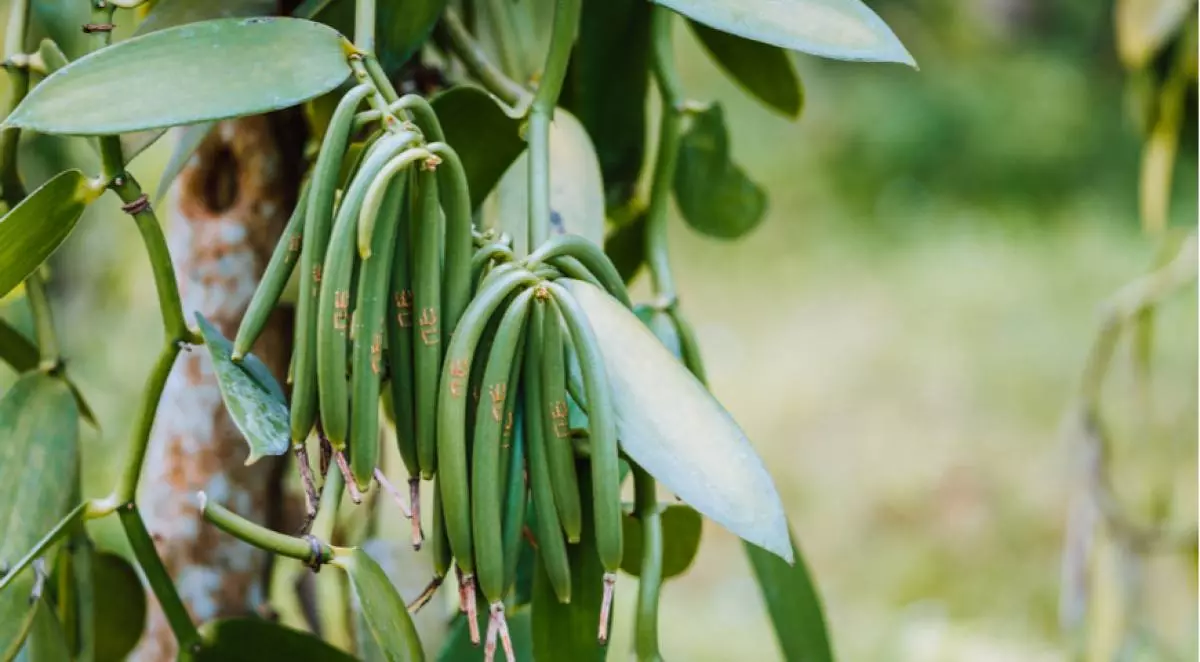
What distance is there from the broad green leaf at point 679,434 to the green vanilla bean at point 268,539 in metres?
0.11

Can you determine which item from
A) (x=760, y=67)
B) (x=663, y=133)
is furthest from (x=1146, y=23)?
(x=663, y=133)

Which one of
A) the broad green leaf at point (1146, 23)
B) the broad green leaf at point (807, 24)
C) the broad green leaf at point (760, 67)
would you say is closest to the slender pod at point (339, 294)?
the broad green leaf at point (807, 24)

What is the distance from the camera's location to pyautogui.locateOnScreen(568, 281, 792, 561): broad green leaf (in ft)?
1.16

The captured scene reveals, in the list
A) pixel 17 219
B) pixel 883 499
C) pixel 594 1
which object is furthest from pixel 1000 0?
pixel 17 219

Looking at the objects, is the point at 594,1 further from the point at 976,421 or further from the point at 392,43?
the point at 976,421

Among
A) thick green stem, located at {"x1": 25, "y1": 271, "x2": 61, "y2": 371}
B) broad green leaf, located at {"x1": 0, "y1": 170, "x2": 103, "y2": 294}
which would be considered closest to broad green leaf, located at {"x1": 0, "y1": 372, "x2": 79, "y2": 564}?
thick green stem, located at {"x1": 25, "y1": 271, "x2": 61, "y2": 371}

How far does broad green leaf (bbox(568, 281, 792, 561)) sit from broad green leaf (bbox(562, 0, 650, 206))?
0.94ft

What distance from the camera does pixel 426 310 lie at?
35 centimetres

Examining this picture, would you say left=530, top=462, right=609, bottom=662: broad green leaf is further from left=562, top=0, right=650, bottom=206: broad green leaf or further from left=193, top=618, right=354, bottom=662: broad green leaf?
left=562, top=0, right=650, bottom=206: broad green leaf

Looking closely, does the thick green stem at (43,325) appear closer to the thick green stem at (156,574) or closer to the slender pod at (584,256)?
the thick green stem at (156,574)

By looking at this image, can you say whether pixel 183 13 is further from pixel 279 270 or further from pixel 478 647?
pixel 478 647

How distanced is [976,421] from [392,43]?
6.79 feet

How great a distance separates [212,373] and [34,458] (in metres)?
0.17

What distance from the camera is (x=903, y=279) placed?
2867 millimetres
